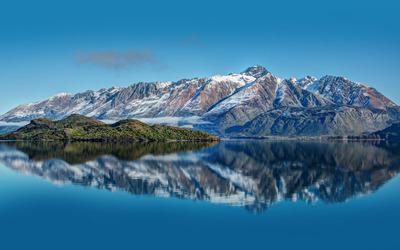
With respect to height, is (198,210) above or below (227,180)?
below

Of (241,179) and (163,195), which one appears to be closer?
(163,195)

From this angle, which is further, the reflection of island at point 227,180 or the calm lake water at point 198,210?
the reflection of island at point 227,180

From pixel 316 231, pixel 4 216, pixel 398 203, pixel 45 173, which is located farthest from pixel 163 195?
pixel 45 173

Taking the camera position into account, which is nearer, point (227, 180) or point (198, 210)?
point (198, 210)

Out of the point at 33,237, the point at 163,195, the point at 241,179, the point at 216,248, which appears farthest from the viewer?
the point at 241,179

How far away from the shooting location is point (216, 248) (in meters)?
47.6

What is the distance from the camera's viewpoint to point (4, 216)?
2448 inches

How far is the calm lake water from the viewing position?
50.6 metres

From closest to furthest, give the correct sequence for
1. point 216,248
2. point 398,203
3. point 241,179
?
1. point 216,248
2. point 398,203
3. point 241,179

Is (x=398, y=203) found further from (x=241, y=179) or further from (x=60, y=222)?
(x=60, y=222)

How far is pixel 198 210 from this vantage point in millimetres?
66375

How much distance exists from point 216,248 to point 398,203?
4010 centimetres

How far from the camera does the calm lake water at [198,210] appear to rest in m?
50.6

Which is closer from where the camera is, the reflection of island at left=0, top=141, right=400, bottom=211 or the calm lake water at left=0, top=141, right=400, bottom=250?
the calm lake water at left=0, top=141, right=400, bottom=250
